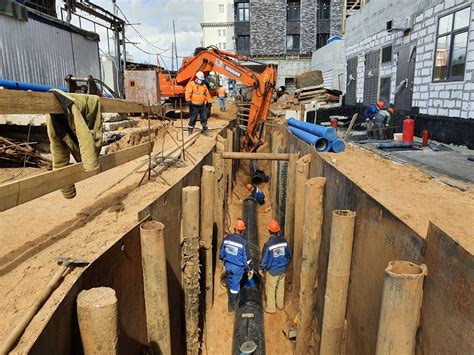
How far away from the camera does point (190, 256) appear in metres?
5.07

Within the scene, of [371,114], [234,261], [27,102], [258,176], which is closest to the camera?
[27,102]

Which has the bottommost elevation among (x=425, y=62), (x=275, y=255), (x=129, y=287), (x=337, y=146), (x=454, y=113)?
(x=275, y=255)

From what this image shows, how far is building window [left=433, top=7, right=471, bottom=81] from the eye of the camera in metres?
8.30

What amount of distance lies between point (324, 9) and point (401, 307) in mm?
39344

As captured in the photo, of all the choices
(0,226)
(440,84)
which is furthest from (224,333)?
(440,84)

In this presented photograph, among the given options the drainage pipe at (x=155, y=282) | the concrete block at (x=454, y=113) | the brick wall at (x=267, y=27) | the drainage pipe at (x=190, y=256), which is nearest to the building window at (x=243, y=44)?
the brick wall at (x=267, y=27)

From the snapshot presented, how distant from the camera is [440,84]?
9195 millimetres

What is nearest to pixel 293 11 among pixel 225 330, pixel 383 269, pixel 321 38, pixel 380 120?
pixel 321 38

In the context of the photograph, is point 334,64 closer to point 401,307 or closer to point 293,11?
point 293,11

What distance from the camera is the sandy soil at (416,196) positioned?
3254 millimetres

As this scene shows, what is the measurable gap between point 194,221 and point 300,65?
3147cm

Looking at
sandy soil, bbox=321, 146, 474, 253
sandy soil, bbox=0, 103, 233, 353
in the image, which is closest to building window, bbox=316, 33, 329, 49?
sandy soil, bbox=321, 146, 474, 253

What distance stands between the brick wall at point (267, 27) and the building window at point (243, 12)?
1287mm

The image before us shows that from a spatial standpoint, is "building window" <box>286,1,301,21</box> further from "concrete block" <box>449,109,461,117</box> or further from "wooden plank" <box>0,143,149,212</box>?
"wooden plank" <box>0,143,149,212</box>
